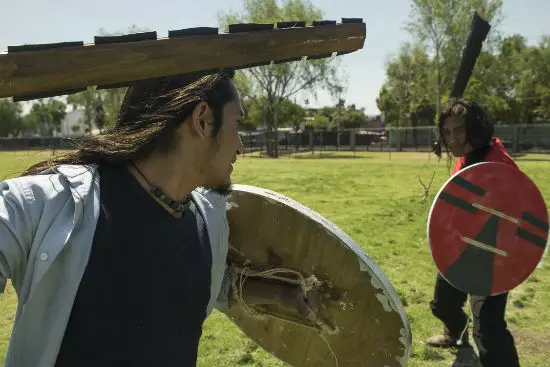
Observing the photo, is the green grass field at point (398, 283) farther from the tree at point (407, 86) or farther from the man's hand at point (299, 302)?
the tree at point (407, 86)

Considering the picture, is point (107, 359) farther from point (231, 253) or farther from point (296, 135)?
point (296, 135)

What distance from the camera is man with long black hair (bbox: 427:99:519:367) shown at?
3139 mm

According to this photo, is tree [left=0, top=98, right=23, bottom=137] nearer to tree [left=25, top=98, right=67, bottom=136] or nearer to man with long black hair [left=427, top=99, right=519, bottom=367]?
tree [left=25, top=98, right=67, bottom=136]

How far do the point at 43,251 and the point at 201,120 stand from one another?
596 millimetres

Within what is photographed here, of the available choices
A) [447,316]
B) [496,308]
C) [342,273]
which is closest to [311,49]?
[342,273]

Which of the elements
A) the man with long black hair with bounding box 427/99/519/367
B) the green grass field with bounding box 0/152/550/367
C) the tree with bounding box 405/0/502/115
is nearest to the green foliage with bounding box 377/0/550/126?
the tree with bounding box 405/0/502/115

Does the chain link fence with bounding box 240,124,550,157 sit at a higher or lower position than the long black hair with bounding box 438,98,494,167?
lower

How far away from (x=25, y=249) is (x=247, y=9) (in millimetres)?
43607

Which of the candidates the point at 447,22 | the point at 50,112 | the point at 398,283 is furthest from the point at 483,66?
the point at 50,112

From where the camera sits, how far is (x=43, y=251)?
1.23 metres

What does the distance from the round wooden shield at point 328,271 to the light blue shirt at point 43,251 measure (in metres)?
0.95

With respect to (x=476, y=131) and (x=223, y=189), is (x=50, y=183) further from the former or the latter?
(x=476, y=131)

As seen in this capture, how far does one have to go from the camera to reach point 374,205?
39.0ft

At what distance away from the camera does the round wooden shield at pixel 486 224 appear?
3.25 m
